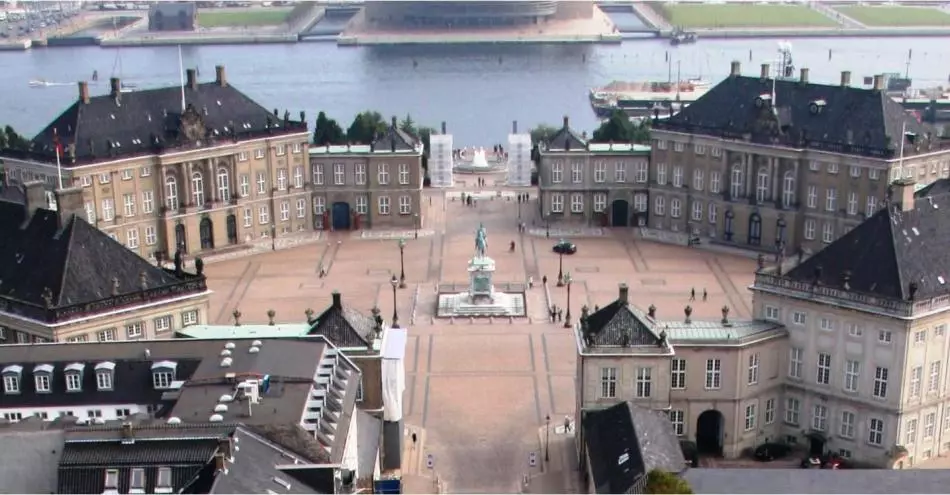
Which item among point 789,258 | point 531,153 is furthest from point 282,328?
point 531,153

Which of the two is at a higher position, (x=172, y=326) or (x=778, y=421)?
(x=172, y=326)

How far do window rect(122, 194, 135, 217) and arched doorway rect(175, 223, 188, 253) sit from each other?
12.5 feet

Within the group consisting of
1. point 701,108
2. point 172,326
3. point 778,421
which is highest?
point 701,108

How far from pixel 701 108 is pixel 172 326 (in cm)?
5354

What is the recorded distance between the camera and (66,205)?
65.8m

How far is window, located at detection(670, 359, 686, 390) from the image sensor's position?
2373 inches

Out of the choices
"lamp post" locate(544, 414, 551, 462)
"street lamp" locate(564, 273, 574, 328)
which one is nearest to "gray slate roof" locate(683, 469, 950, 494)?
"lamp post" locate(544, 414, 551, 462)

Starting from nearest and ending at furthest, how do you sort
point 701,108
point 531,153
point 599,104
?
point 701,108
point 531,153
point 599,104

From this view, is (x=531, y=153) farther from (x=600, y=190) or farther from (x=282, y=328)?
(x=282, y=328)

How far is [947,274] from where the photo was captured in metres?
60.2

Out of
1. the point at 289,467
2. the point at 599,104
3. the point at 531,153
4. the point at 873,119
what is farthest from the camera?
the point at 599,104

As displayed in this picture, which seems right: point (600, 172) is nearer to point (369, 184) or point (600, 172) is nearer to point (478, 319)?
point (369, 184)

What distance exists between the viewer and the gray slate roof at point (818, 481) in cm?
4875

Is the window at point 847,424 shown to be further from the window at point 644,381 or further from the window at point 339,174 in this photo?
the window at point 339,174
